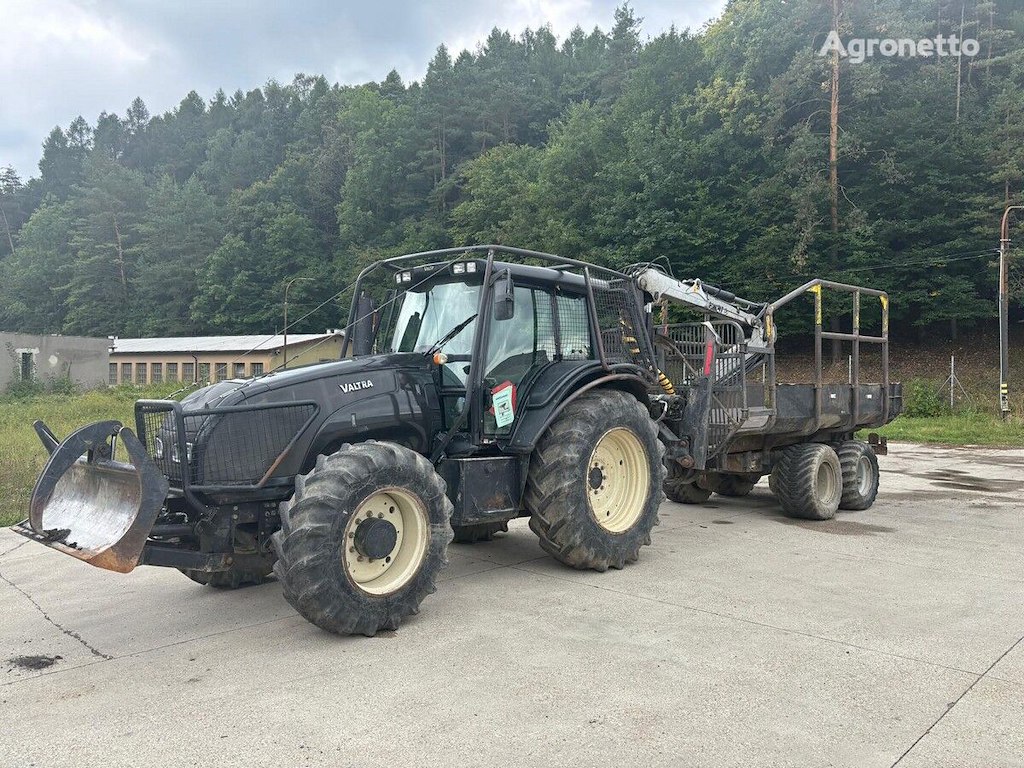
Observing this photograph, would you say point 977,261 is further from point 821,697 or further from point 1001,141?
point 821,697

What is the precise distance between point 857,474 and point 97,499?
323 inches

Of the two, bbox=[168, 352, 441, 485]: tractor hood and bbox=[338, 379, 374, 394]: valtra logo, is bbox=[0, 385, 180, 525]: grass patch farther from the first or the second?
bbox=[338, 379, 374, 394]: valtra logo

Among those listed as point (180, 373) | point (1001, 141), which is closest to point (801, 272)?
point (1001, 141)

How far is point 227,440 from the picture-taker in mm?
4746

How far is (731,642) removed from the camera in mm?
4547

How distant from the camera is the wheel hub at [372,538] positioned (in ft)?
15.3

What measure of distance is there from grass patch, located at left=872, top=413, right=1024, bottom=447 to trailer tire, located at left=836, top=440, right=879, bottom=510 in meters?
9.94

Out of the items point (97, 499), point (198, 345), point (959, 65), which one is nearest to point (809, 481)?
point (97, 499)

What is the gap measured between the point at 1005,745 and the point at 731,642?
152 cm

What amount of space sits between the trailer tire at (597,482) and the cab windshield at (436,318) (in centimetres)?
103

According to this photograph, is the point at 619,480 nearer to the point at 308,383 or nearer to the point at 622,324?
the point at 622,324

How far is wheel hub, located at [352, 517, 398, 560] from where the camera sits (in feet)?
15.3

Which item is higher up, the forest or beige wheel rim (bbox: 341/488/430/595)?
A: the forest

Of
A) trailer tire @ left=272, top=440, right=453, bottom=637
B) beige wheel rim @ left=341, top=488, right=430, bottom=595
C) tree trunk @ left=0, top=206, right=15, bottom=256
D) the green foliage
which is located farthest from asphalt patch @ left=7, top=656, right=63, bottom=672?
tree trunk @ left=0, top=206, right=15, bottom=256
